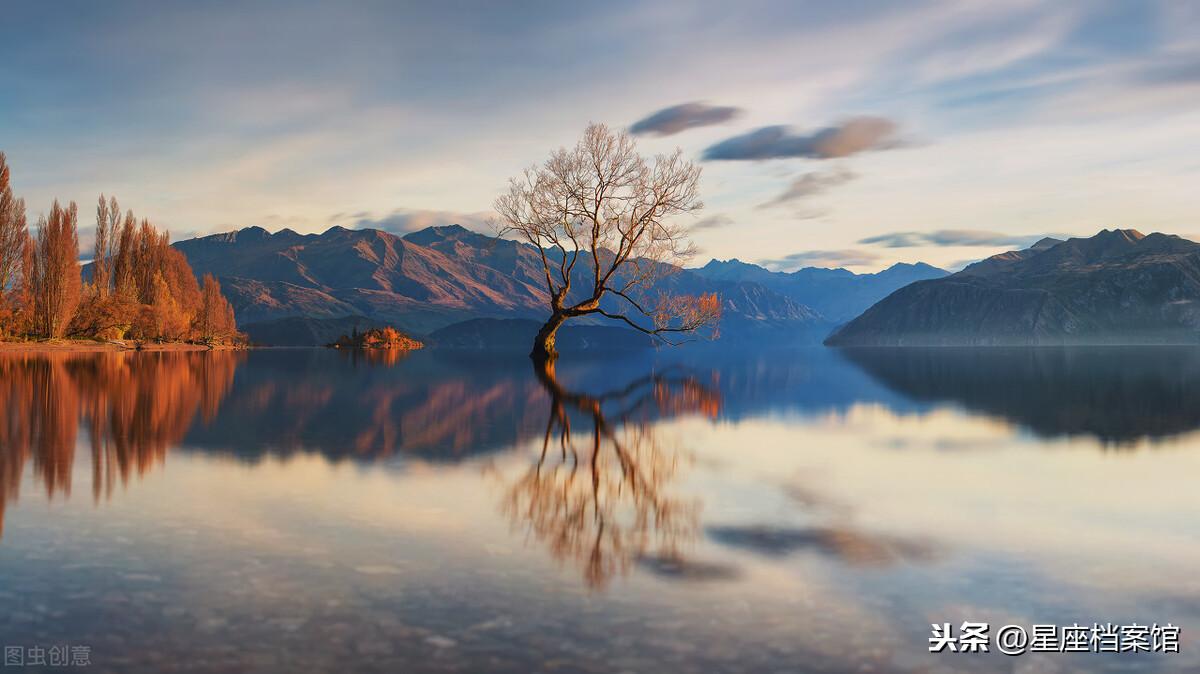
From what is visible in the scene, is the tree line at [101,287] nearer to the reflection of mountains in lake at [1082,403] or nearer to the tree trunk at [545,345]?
the tree trunk at [545,345]

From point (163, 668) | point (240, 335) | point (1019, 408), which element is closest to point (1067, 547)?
point (163, 668)

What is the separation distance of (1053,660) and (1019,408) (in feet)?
86.3

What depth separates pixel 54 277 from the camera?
101m

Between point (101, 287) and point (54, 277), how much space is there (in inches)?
690

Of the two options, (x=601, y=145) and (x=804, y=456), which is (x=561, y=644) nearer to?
(x=804, y=456)

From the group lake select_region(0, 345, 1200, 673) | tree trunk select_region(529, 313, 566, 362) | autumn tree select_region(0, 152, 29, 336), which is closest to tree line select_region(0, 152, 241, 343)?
autumn tree select_region(0, 152, 29, 336)

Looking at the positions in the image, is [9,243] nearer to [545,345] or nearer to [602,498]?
[545,345]

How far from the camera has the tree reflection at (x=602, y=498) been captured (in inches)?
364

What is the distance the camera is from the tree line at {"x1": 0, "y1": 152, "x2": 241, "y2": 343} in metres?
100

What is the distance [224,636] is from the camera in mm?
6559

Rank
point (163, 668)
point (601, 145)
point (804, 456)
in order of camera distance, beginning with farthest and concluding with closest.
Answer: point (601, 145), point (804, 456), point (163, 668)

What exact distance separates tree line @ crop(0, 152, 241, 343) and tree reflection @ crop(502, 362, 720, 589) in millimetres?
101619

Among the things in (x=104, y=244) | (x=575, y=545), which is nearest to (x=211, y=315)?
(x=104, y=244)

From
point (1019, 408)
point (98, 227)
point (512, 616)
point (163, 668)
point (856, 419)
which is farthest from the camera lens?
point (98, 227)
